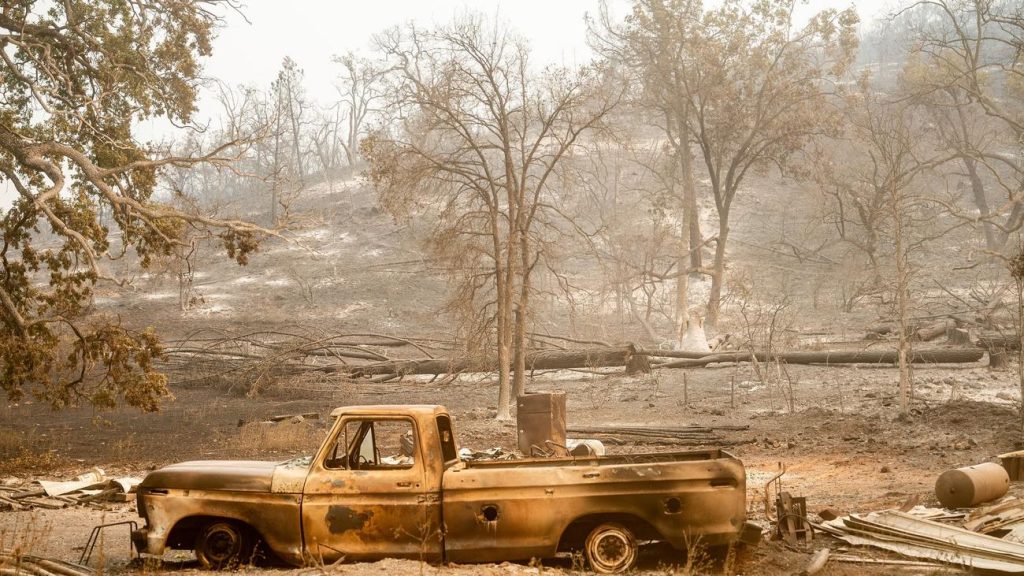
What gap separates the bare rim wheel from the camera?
24.7 ft

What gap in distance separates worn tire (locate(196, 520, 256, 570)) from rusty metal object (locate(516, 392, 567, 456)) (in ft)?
23.7

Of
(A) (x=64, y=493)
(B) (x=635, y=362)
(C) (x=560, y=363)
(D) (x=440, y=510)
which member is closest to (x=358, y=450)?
(D) (x=440, y=510)

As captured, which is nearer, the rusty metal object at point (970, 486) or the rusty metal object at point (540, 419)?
the rusty metal object at point (970, 486)

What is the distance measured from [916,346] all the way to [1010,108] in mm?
35423

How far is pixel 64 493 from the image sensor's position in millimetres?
12414

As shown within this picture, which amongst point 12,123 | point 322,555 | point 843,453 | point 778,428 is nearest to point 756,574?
point 322,555

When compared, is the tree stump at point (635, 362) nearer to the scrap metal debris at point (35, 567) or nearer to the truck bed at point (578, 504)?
the truck bed at point (578, 504)

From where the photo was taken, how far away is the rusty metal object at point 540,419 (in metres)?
14.6

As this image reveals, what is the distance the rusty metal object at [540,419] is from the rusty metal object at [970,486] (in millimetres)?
5886

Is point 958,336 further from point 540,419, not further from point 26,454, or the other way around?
point 26,454

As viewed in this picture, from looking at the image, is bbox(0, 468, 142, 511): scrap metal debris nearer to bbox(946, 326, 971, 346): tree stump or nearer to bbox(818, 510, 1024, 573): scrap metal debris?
bbox(818, 510, 1024, 573): scrap metal debris

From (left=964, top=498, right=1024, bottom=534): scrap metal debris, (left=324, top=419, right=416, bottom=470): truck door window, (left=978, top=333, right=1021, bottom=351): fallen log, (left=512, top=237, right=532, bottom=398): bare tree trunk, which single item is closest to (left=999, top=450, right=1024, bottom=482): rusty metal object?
(left=964, top=498, right=1024, bottom=534): scrap metal debris

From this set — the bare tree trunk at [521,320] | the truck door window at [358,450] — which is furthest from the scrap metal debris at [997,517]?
the bare tree trunk at [521,320]

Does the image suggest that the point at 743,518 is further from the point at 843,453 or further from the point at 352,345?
the point at 352,345
